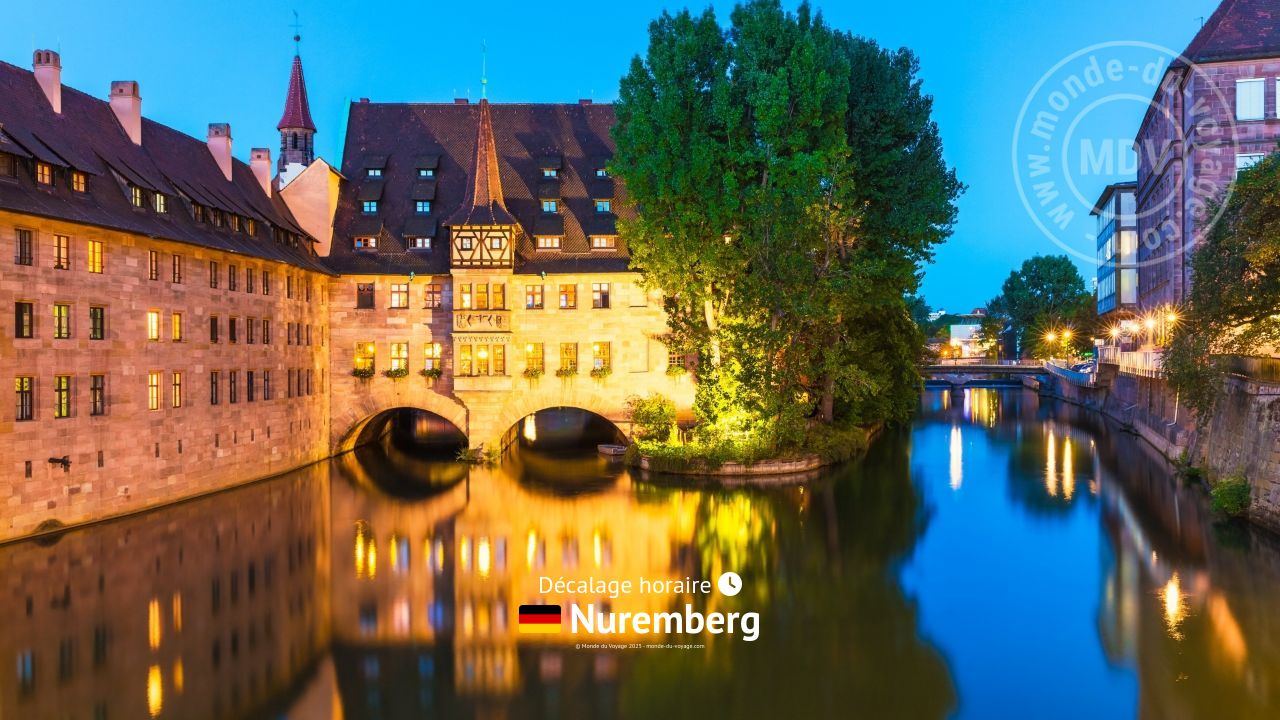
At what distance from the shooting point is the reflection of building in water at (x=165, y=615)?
13719 mm

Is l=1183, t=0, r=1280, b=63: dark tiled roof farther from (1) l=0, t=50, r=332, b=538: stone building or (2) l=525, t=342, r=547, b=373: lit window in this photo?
(1) l=0, t=50, r=332, b=538: stone building

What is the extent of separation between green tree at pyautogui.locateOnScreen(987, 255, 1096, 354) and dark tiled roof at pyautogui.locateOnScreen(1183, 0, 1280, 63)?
6609cm

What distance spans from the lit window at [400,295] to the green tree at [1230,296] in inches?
1102

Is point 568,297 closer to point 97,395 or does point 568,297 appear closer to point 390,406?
point 390,406

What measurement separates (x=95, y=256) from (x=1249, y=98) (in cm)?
4280

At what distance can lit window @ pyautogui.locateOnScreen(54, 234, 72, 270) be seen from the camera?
23172 millimetres

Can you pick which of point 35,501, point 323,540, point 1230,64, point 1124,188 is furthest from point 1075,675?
point 1124,188

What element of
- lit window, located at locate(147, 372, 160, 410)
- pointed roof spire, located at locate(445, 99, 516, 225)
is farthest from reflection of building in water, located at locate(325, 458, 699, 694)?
pointed roof spire, located at locate(445, 99, 516, 225)

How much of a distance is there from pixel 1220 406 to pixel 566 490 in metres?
21.7

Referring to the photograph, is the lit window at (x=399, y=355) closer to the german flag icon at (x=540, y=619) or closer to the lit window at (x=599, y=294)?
the lit window at (x=599, y=294)

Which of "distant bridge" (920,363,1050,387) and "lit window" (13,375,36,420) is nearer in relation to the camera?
"lit window" (13,375,36,420)

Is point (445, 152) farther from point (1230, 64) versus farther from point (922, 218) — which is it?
point (1230, 64)

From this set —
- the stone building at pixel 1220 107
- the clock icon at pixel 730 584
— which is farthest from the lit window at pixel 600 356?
the stone building at pixel 1220 107

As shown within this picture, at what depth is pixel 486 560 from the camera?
21.8 m
